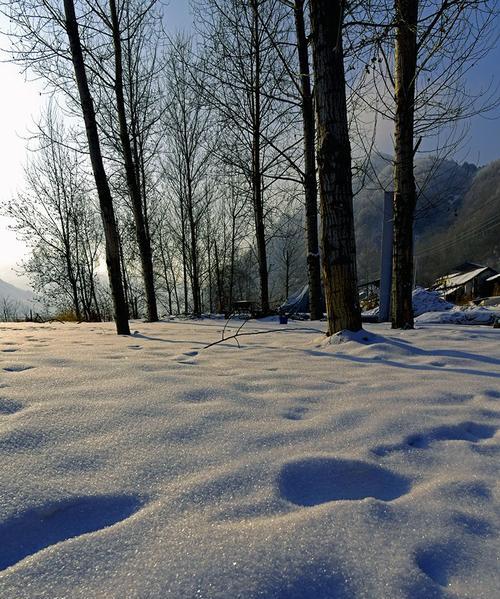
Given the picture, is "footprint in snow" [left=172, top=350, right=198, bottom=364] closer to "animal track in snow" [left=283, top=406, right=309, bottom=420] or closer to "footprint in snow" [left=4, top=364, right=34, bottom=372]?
"footprint in snow" [left=4, top=364, right=34, bottom=372]

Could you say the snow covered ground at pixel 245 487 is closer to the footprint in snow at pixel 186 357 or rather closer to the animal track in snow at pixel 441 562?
the animal track in snow at pixel 441 562

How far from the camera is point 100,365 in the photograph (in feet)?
6.49

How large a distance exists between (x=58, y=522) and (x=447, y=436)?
1.19 metres

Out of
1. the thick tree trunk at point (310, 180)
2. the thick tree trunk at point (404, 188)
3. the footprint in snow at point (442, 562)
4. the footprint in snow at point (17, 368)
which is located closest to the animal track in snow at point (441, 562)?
the footprint in snow at point (442, 562)

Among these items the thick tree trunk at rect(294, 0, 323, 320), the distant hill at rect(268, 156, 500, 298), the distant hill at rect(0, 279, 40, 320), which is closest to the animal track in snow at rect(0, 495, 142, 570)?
the thick tree trunk at rect(294, 0, 323, 320)

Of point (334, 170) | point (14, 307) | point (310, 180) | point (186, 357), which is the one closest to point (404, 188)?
Answer: point (334, 170)

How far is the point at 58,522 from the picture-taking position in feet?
2.33

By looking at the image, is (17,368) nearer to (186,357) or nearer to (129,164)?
(186,357)

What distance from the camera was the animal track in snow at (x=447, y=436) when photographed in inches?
43.8

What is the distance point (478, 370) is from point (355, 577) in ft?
6.14

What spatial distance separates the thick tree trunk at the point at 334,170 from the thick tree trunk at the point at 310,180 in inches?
153

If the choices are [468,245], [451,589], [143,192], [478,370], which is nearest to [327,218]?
[478,370]

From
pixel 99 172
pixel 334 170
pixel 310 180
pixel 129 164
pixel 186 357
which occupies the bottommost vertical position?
pixel 186 357

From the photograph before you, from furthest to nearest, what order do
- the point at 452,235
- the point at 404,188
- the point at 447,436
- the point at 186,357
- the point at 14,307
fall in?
the point at 452,235
the point at 14,307
the point at 404,188
the point at 186,357
the point at 447,436
